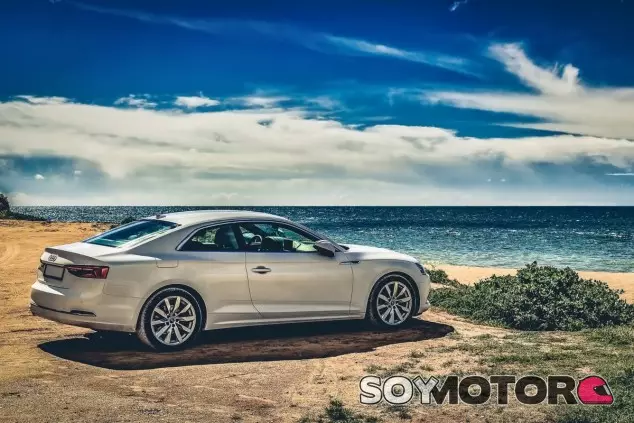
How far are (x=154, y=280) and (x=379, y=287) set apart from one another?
10.8 ft

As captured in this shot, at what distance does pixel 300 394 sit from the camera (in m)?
6.77

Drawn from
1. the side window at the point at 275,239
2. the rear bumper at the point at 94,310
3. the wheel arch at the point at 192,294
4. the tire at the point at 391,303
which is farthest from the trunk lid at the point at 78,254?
the tire at the point at 391,303

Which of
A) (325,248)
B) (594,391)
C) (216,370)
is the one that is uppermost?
(325,248)

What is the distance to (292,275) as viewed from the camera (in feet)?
30.3

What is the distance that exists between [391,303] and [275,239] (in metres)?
2.00

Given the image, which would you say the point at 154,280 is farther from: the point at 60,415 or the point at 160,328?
the point at 60,415

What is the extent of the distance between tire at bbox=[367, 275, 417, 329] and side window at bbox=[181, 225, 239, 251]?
2.21 metres

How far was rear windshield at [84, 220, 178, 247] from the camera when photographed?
8766 millimetres

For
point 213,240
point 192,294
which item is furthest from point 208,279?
point 213,240

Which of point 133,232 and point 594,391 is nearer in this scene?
point 594,391

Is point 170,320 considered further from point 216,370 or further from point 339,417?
point 339,417

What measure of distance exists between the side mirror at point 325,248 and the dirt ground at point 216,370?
3.74ft

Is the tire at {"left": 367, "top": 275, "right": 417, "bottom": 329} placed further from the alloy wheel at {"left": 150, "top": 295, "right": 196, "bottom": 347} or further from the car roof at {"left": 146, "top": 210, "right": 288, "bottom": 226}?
the alloy wheel at {"left": 150, "top": 295, "right": 196, "bottom": 347}

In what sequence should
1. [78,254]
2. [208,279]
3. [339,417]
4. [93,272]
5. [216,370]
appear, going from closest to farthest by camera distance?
[339,417] → [216,370] → [93,272] → [78,254] → [208,279]
